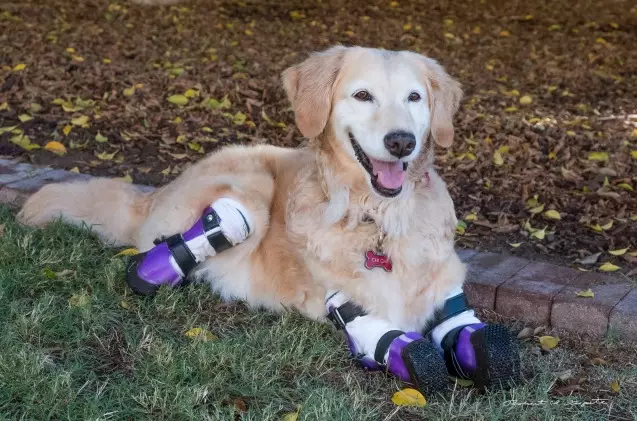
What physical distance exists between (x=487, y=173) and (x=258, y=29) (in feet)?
15.8

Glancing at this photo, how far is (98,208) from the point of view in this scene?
3977 millimetres

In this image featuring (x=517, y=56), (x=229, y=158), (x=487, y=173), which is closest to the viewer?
(x=229, y=158)

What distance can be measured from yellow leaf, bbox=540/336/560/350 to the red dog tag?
28.3 inches

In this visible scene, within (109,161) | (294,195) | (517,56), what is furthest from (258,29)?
(294,195)

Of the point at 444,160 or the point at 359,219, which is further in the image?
the point at 444,160

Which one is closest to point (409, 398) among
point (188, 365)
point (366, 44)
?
point (188, 365)

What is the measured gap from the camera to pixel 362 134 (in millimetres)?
3033

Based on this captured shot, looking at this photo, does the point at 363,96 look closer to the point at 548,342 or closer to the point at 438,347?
the point at 438,347

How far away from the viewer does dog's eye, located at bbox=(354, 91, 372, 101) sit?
3.08 metres

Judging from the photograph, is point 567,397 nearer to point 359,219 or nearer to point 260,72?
point 359,219

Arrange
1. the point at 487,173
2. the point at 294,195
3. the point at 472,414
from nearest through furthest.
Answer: the point at 472,414
the point at 294,195
the point at 487,173

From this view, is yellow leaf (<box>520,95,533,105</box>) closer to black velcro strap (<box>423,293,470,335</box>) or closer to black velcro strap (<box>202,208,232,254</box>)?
black velcro strap (<box>423,293,470,335</box>)

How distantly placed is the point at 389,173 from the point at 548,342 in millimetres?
977

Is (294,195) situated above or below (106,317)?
above
